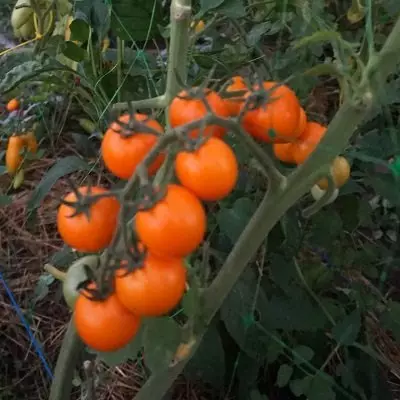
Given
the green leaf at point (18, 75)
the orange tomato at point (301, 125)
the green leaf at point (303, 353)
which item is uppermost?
the orange tomato at point (301, 125)

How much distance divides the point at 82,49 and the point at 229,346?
649 mm

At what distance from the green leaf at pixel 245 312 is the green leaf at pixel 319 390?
0.13 m

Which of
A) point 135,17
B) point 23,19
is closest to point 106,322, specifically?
point 135,17

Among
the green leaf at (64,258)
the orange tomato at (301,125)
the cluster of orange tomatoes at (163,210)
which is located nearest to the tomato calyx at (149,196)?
the cluster of orange tomatoes at (163,210)

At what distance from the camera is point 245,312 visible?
3.43 feet

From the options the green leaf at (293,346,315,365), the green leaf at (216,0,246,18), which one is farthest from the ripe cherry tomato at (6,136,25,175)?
the green leaf at (293,346,315,365)

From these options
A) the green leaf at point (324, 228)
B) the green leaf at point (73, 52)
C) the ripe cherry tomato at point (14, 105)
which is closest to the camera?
the green leaf at point (324, 228)

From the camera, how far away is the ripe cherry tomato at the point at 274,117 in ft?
2.15

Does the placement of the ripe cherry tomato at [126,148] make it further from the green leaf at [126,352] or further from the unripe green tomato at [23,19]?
the unripe green tomato at [23,19]

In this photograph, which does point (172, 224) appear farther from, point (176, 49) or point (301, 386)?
point (301, 386)

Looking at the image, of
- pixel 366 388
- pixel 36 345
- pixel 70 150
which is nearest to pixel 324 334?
pixel 366 388

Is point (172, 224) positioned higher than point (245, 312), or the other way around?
point (172, 224)

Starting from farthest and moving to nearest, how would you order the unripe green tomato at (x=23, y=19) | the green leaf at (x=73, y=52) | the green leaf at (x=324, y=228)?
1. the unripe green tomato at (x=23, y=19)
2. the green leaf at (x=73, y=52)
3. the green leaf at (x=324, y=228)

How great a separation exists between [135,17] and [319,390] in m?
0.70
